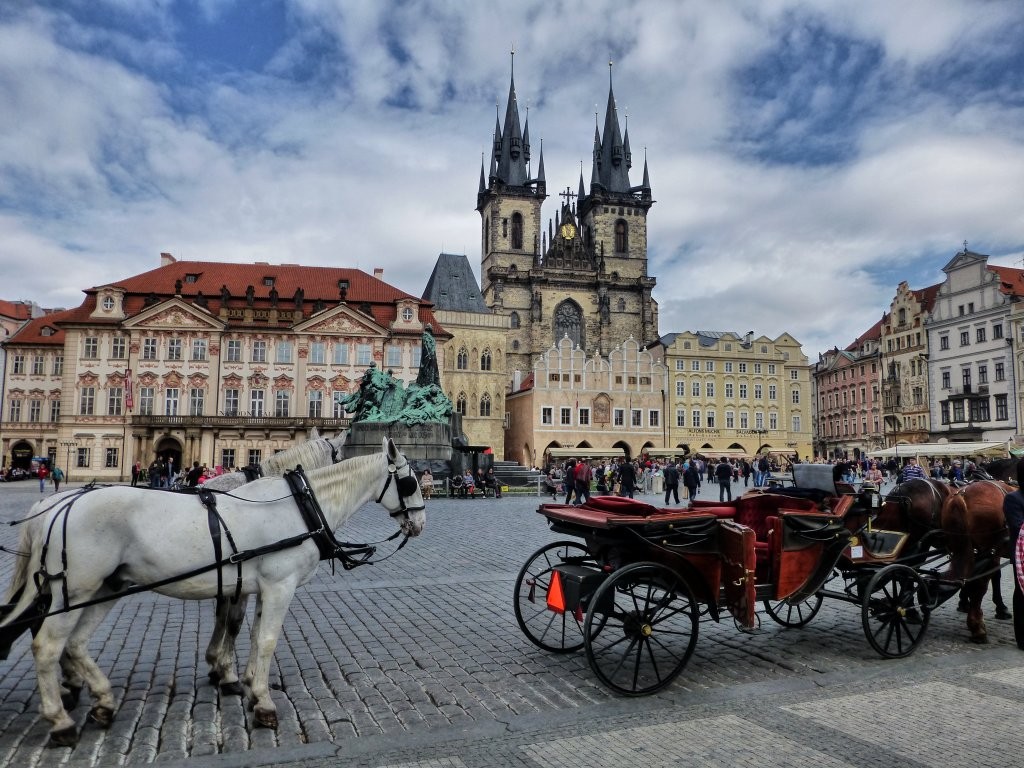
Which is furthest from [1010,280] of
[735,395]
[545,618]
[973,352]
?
[545,618]

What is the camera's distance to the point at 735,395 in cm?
6569

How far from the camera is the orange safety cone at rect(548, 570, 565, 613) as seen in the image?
5355 mm

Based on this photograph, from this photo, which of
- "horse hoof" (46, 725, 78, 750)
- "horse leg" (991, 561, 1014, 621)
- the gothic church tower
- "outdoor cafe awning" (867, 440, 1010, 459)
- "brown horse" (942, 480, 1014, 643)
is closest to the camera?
"horse hoof" (46, 725, 78, 750)

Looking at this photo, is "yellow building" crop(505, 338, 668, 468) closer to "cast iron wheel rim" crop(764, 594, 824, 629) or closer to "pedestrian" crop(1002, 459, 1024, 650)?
"cast iron wheel rim" crop(764, 594, 824, 629)

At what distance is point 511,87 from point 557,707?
87.3 meters

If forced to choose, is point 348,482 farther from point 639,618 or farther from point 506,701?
point 639,618

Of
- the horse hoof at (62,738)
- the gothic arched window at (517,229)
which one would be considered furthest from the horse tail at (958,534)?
the gothic arched window at (517,229)

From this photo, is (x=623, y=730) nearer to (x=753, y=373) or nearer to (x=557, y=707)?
(x=557, y=707)

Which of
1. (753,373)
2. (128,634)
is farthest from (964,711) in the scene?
(753,373)

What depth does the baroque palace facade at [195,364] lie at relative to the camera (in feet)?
155

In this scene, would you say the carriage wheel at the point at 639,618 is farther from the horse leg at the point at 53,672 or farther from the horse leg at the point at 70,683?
the horse leg at the point at 70,683

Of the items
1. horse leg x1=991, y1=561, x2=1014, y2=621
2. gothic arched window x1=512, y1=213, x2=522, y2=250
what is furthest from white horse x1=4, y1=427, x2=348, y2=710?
gothic arched window x1=512, y1=213, x2=522, y2=250

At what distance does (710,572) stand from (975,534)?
2.85 meters

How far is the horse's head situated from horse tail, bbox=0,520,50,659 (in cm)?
207
